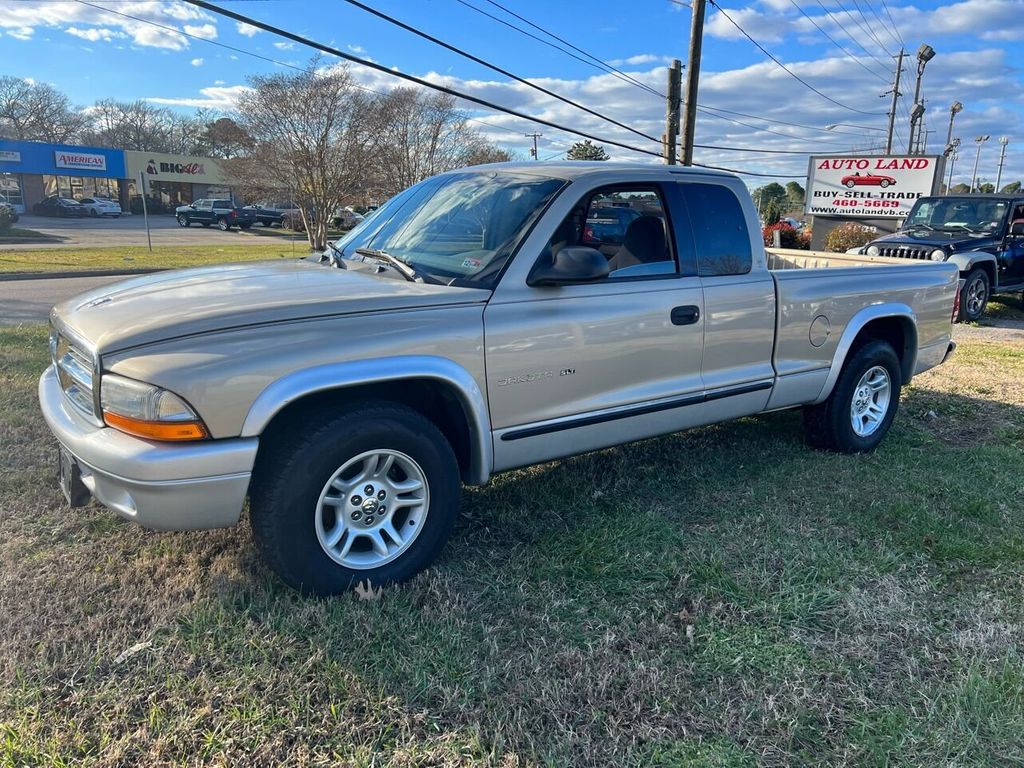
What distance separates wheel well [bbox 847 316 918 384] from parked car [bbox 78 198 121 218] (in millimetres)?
53865

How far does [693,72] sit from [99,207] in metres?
46.7

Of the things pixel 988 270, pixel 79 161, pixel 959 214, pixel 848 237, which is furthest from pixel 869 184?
pixel 79 161

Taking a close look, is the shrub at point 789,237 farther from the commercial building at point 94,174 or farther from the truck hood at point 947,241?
the commercial building at point 94,174

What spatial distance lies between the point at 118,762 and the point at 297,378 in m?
1.36

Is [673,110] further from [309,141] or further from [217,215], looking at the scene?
[217,215]

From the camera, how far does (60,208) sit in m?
47.2

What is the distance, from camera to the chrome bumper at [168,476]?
2604 millimetres

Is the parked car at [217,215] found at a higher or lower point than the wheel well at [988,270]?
higher

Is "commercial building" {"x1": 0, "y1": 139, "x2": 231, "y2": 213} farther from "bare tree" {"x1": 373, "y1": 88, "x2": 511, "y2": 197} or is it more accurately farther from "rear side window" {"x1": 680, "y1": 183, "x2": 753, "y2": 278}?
"rear side window" {"x1": 680, "y1": 183, "x2": 753, "y2": 278}

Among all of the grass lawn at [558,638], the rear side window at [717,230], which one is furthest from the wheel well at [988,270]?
the rear side window at [717,230]

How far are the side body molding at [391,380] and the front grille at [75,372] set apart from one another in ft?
2.20

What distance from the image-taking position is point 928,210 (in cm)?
1388

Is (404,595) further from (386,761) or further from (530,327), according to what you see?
(530,327)

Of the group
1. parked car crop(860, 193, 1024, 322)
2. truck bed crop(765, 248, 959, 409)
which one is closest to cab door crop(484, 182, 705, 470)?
truck bed crop(765, 248, 959, 409)
